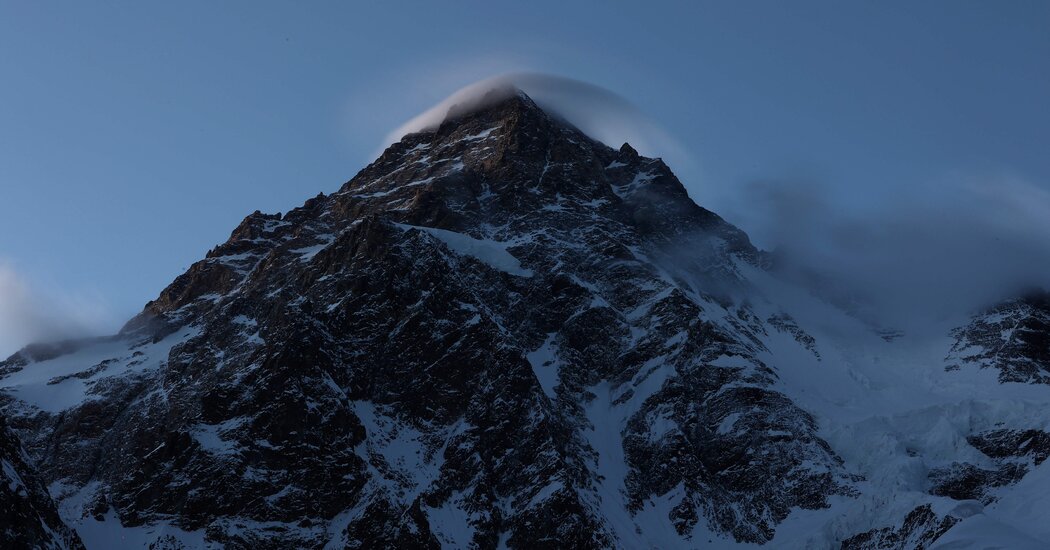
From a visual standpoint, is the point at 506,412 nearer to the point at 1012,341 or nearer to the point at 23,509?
the point at 23,509

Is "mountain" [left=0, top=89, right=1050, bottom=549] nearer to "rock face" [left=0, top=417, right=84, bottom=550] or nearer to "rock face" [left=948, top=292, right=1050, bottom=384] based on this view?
"rock face" [left=948, top=292, right=1050, bottom=384]

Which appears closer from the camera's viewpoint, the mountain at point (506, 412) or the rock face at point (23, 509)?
the rock face at point (23, 509)

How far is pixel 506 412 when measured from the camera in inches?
5153

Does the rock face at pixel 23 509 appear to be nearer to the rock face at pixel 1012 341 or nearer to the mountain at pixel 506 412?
the mountain at pixel 506 412

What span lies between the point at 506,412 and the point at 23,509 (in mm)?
56489

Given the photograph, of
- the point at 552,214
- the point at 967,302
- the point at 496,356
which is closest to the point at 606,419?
the point at 496,356

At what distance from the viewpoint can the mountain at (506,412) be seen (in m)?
117

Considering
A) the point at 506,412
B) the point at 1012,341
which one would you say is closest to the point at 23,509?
the point at 506,412

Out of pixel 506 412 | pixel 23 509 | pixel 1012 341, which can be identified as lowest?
pixel 1012 341

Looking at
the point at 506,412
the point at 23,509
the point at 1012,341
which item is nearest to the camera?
the point at 23,509

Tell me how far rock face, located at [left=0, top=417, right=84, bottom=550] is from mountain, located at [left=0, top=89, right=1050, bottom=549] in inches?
811

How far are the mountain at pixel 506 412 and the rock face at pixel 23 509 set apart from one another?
20604mm

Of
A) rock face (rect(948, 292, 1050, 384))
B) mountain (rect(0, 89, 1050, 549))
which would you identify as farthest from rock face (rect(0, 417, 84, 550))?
rock face (rect(948, 292, 1050, 384))

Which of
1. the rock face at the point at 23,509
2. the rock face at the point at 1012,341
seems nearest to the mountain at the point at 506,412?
the rock face at the point at 1012,341
